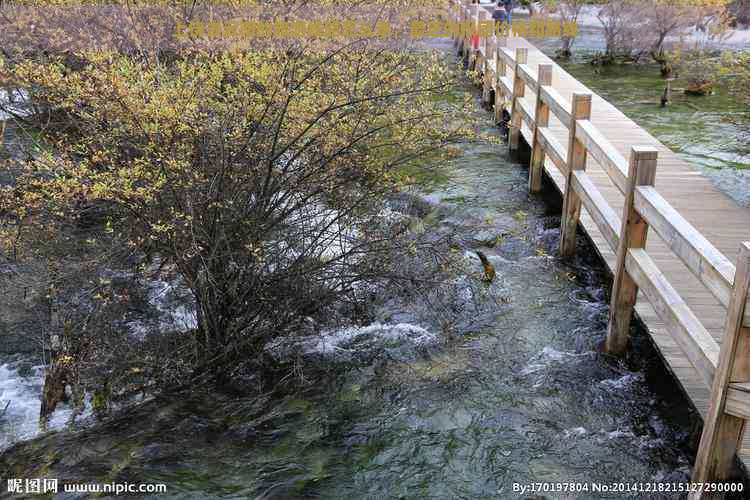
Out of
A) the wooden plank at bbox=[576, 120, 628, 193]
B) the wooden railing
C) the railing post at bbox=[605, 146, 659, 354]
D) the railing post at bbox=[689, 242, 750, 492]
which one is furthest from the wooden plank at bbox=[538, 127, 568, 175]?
the railing post at bbox=[689, 242, 750, 492]

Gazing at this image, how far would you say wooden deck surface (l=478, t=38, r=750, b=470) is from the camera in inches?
201

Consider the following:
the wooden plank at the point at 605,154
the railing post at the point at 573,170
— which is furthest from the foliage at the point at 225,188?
the railing post at the point at 573,170

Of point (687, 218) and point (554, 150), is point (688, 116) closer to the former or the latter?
point (554, 150)

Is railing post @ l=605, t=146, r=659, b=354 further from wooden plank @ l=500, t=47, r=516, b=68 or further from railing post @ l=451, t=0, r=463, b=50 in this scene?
railing post @ l=451, t=0, r=463, b=50

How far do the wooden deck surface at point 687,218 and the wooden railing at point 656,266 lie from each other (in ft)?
0.72

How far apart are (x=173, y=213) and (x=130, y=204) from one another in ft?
1.12

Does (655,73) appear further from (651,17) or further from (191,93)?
(191,93)

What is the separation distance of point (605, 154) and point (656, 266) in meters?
1.08

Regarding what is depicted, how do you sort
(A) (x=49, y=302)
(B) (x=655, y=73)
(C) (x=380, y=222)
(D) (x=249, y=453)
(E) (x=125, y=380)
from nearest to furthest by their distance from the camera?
(D) (x=249, y=453), (E) (x=125, y=380), (A) (x=49, y=302), (C) (x=380, y=222), (B) (x=655, y=73)

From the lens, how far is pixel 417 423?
5363 mm

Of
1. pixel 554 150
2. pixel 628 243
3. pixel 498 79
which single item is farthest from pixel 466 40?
pixel 628 243

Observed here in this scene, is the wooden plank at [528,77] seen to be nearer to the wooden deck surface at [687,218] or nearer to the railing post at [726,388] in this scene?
the wooden deck surface at [687,218]

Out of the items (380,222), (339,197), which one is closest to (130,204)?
Answer: (339,197)

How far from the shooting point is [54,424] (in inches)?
215
